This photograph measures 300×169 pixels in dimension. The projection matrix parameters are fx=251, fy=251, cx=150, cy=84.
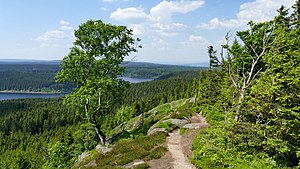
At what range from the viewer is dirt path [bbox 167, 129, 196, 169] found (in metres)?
14.9

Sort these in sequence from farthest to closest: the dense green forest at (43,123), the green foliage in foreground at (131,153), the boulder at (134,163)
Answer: the dense green forest at (43,123) < the green foliage in foreground at (131,153) < the boulder at (134,163)

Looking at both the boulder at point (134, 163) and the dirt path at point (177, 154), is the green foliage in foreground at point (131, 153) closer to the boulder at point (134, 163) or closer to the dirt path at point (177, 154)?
the boulder at point (134, 163)

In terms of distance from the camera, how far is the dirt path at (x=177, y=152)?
1494 centimetres

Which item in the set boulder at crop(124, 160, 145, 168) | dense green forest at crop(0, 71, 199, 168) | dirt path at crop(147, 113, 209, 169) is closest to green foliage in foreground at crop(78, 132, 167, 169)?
boulder at crop(124, 160, 145, 168)

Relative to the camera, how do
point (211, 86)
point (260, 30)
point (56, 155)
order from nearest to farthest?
point (260, 30) → point (56, 155) → point (211, 86)

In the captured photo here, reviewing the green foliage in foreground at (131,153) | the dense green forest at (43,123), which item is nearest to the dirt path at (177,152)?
the green foliage in foreground at (131,153)

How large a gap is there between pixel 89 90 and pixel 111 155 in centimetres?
646

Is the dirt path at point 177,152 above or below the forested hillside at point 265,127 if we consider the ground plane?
below

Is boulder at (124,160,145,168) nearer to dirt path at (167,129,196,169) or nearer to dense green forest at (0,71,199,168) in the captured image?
dirt path at (167,129,196,169)

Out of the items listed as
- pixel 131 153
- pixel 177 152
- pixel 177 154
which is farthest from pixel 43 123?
pixel 177 154

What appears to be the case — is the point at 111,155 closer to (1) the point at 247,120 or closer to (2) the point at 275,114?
(1) the point at 247,120

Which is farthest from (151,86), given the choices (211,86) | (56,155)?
(56,155)

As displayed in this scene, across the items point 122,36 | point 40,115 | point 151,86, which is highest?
point 122,36

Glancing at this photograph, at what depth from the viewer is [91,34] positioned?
23.0 metres
